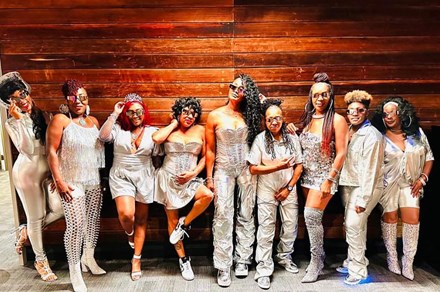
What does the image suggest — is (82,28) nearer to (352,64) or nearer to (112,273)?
(112,273)

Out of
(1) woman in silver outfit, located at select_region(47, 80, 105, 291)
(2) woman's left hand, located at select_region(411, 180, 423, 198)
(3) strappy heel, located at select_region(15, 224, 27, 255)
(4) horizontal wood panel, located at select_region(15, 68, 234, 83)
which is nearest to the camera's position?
(1) woman in silver outfit, located at select_region(47, 80, 105, 291)

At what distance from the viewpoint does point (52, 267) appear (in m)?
3.44

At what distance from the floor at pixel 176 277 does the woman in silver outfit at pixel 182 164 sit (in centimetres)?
20

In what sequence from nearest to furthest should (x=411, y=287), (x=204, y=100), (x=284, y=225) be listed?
(x=411, y=287) → (x=284, y=225) → (x=204, y=100)

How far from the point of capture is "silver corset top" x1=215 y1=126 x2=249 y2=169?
3.05m

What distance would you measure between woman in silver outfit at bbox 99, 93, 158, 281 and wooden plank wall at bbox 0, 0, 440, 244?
38cm

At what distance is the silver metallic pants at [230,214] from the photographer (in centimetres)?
310

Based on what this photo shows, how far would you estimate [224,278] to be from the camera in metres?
3.08

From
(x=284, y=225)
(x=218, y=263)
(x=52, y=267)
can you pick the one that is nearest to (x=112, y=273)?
(x=52, y=267)

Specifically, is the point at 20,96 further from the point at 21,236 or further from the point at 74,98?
the point at 21,236

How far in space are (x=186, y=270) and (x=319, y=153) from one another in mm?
1526

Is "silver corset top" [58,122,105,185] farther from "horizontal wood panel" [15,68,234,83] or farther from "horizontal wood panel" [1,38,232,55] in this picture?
"horizontal wood panel" [1,38,232,55]

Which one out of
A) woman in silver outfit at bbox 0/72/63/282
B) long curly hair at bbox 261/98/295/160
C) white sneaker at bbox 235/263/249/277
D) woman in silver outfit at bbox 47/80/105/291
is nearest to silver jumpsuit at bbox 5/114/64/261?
woman in silver outfit at bbox 0/72/63/282

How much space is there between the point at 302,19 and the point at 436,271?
256 cm
